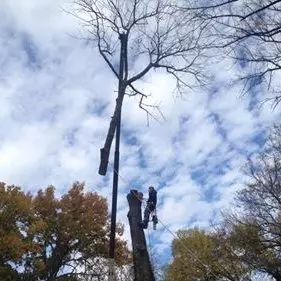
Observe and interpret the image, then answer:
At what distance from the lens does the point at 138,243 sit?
9.34 meters

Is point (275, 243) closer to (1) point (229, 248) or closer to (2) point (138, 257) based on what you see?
(1) point (229, 248)

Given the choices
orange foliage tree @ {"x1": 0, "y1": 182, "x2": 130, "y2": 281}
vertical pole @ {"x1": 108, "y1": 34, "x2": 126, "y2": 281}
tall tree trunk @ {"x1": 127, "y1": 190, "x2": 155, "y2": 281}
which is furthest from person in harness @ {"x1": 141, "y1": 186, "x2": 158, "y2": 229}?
orange foliage tree @ {"x1": 0, "y1": 182, "x2": 130, "y2": 281}

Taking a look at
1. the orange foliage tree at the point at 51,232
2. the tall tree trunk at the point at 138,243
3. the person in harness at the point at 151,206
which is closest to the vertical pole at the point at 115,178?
the tall tree trunk at the point at 138,243

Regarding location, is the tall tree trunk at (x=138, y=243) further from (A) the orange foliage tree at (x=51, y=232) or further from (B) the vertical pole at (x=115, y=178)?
(A) the orange foliage tree at (x=51, y=232)

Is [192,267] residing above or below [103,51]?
above

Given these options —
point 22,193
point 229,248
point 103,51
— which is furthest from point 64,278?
→ point 103,51

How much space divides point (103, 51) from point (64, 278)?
20.2m

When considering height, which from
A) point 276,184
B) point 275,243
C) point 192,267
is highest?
point 192,267

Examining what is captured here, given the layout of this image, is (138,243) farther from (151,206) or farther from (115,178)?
(151,206)

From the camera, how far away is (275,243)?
22891 millimetres

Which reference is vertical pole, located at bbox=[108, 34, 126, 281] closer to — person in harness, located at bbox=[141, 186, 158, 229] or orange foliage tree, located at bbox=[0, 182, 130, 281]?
person in harness, located at bbox=[141, 186, 158, 229]

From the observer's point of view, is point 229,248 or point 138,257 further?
point 229,248

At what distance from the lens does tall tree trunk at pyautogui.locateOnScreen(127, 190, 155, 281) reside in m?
8.91

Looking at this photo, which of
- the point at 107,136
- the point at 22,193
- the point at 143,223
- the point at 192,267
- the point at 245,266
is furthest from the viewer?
the point at 192,267
